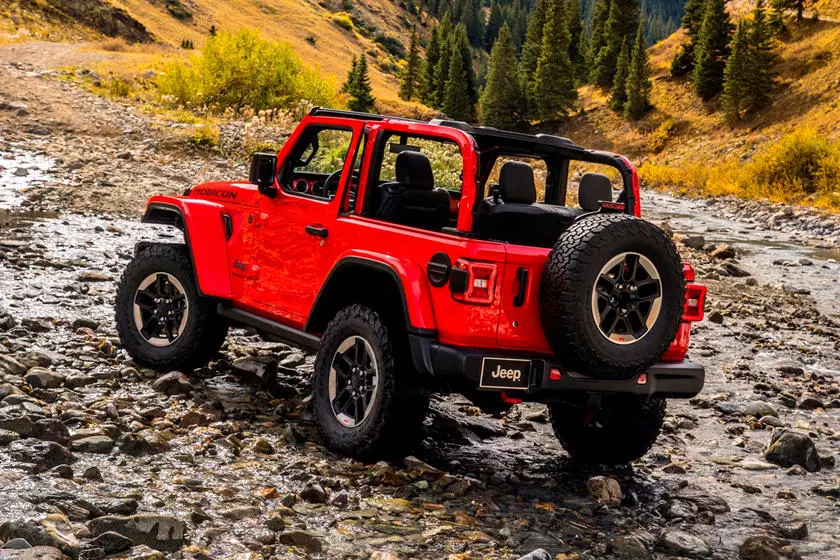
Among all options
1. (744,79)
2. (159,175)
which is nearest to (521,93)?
(744,79)

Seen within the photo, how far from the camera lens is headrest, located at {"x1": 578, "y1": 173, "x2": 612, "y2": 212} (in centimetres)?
654

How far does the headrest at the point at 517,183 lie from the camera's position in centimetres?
604

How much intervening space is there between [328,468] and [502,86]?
Result: 254 ft

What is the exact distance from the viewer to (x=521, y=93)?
8238cm

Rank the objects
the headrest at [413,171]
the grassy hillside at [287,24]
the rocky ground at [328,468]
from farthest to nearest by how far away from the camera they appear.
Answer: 1. the grassy hillside at [287,24]
2. the headrest at [413,171]
3. the rocky ground at [328,468]

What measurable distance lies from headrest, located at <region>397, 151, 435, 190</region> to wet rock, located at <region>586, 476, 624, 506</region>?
7.12 feet

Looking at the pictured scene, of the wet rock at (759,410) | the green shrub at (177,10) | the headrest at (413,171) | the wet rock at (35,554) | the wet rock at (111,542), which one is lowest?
the wet rock at (111,542)

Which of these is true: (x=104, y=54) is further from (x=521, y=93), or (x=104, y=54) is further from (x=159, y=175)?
(x=521, y=93)

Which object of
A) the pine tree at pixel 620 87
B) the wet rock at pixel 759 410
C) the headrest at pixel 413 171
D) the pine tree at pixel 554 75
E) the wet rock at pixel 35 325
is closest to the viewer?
the headrest at pixel 413 171

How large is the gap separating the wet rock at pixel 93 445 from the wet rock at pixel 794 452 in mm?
4504

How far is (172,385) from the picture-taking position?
7.21m

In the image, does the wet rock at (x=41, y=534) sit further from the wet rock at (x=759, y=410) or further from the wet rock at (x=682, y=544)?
the wet rock at (x=759, y=410)

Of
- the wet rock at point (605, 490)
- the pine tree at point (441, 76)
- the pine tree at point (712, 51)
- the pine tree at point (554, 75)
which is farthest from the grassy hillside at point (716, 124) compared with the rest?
the wet rock at point (605, 490)

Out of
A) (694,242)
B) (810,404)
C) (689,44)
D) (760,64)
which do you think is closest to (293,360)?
(810,404)
